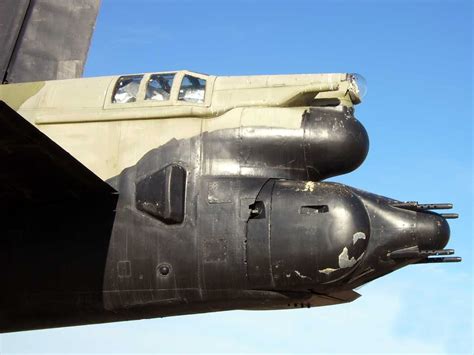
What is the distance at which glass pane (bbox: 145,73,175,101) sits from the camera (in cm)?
945

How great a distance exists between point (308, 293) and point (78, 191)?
274 centimetres

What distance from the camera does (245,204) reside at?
8.52 meters

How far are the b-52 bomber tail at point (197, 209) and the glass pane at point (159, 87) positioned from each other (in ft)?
0.06

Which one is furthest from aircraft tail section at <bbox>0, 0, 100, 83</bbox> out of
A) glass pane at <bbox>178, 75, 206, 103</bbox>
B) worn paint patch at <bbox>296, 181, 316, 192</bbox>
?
worn paint patch at <bbox>296, 181, 316, 192</bbox>

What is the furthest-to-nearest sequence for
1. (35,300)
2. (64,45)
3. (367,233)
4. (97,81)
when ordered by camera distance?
(64,45)
(97,81)
(35,300)
(367,233)

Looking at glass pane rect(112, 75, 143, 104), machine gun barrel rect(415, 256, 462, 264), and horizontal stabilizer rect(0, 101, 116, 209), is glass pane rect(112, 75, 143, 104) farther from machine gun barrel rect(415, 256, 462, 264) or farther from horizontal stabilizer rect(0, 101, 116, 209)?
machine gun barrel rect(415, 256, 462, 264)

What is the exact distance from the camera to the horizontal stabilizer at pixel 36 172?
7875 mm

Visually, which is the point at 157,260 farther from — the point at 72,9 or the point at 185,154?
the point at 72,9

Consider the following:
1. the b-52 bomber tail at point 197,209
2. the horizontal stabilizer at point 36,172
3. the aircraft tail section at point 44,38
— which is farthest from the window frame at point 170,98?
the aircraft tail section at point 44,38

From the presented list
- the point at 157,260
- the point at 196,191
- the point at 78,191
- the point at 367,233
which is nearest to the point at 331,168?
the point at 367,233

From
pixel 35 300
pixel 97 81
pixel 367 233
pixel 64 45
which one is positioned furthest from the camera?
pixel 64 45

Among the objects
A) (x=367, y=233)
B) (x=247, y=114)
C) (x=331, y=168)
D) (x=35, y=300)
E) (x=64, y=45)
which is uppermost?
(x=64, y=45)

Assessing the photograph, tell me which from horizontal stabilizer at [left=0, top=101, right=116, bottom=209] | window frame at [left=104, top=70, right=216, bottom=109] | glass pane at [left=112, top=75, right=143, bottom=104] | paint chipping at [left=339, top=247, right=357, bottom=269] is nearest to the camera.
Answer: horizontal stabilizer at [left=0, top=101, right=116, bottom=209]

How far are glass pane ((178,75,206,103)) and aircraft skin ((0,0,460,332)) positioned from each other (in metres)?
0.02
